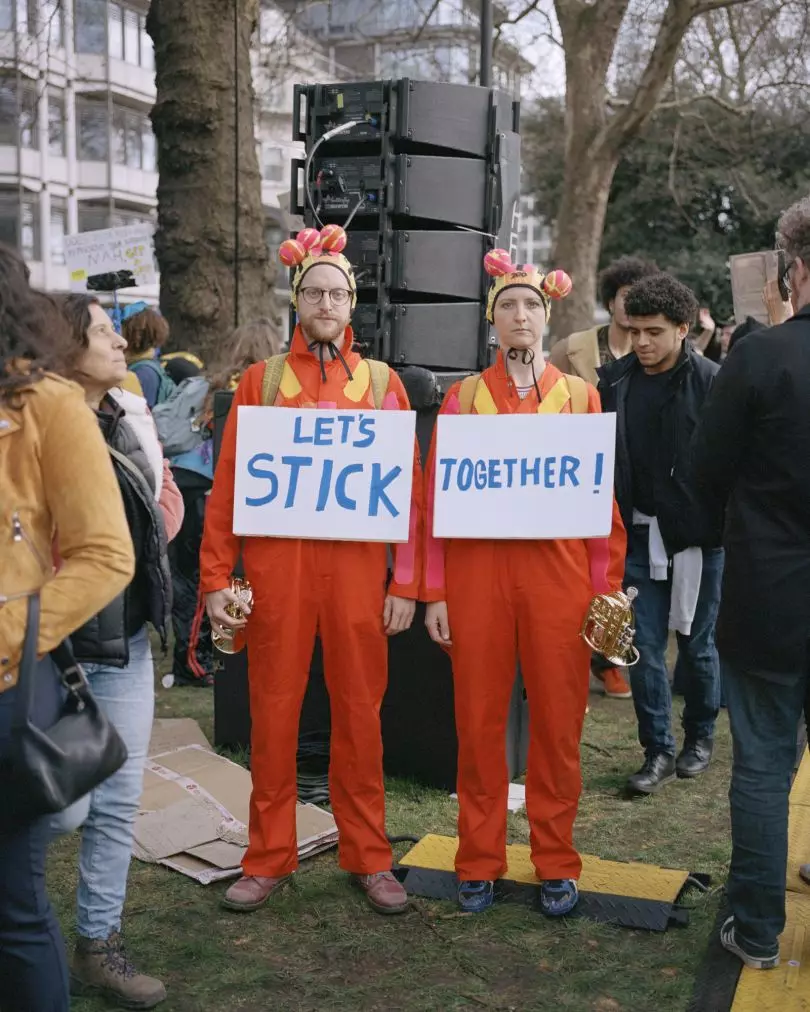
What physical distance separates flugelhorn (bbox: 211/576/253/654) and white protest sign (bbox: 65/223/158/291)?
678 centimetres

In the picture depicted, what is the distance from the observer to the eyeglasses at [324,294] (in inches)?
152

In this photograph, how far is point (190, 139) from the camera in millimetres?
8672

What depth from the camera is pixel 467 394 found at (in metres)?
3.94

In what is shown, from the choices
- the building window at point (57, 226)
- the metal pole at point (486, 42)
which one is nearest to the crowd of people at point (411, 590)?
the metal pole at point (486, 42)

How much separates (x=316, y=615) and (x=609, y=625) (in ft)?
3.09

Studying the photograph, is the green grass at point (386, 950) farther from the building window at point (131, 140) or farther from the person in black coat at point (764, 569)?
the building window at point (131, 140)

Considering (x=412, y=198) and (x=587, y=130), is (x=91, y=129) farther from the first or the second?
(x=412, y=198)

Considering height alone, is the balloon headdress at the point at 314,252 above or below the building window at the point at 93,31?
below

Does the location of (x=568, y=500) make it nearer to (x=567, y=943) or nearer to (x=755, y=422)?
(x=755, y=422)

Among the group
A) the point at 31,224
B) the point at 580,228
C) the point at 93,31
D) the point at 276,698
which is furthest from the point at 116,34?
the point at 276,698

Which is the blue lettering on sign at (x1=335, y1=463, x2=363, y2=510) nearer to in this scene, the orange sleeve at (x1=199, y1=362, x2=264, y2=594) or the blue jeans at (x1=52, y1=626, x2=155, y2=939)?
the orange sleeve at (x1=199, y1=362, x2=264, y2=594)

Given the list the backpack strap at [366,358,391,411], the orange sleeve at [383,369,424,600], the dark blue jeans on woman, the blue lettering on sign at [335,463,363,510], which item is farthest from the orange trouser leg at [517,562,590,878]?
the dark blue jeans on woman

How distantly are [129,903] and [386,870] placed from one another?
2.87 ft

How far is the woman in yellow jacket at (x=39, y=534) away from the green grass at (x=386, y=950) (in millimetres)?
987
